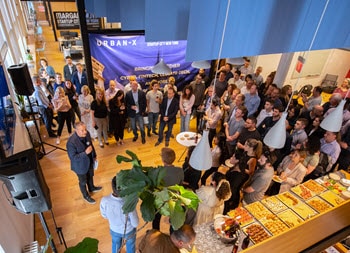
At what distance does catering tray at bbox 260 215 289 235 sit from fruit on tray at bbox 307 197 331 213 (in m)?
0.58

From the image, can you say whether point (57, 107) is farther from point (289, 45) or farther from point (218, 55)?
point (289, 45)

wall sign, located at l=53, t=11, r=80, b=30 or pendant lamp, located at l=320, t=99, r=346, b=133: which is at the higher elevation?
pendant lamp, located at l=320, t=99, r=346, b=133

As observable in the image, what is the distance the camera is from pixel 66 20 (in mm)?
12320

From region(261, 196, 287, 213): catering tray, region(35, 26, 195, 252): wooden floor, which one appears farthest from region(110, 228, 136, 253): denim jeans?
region(261, 196, 287, 213): catering tray

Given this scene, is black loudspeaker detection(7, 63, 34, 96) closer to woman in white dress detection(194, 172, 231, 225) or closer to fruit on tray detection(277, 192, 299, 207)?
woman in white dress detection(194, 172, 231, 225)

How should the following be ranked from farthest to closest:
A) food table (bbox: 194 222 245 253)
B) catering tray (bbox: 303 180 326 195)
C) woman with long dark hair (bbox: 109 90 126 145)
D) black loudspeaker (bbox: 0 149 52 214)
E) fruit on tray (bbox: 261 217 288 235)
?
woman with long dark hair (bbox: 109 90 126 145) < catering tray (bbox: 303 180 326 195) < fruit on tray (bbox: 261 217 288 235) < food table (bbox: 194 222 245 253) < black loudspeaker (bbox: 0 149 52 214)

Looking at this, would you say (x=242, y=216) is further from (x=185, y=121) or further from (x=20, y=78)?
(x=20, y=78)

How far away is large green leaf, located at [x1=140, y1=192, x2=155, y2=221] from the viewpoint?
1.65 meters

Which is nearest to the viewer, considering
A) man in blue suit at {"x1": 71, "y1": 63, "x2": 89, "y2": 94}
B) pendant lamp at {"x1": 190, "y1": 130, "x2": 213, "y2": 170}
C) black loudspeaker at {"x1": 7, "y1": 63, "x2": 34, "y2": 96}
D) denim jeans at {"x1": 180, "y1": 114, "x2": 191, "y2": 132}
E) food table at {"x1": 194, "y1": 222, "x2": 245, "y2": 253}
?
pendant lamp at {"x1": 190, "y1": 130, "x2": 213, "y2": 170}

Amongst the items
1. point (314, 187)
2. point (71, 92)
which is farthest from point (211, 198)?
point (71, 92)

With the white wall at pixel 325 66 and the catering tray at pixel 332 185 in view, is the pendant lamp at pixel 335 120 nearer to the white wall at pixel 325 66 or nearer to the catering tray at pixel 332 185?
the catering tray at pixel 332 185

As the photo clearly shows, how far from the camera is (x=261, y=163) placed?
3084 mm

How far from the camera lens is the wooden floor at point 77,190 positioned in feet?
11.3

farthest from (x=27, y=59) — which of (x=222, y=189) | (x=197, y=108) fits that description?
(x=222, y=189)
